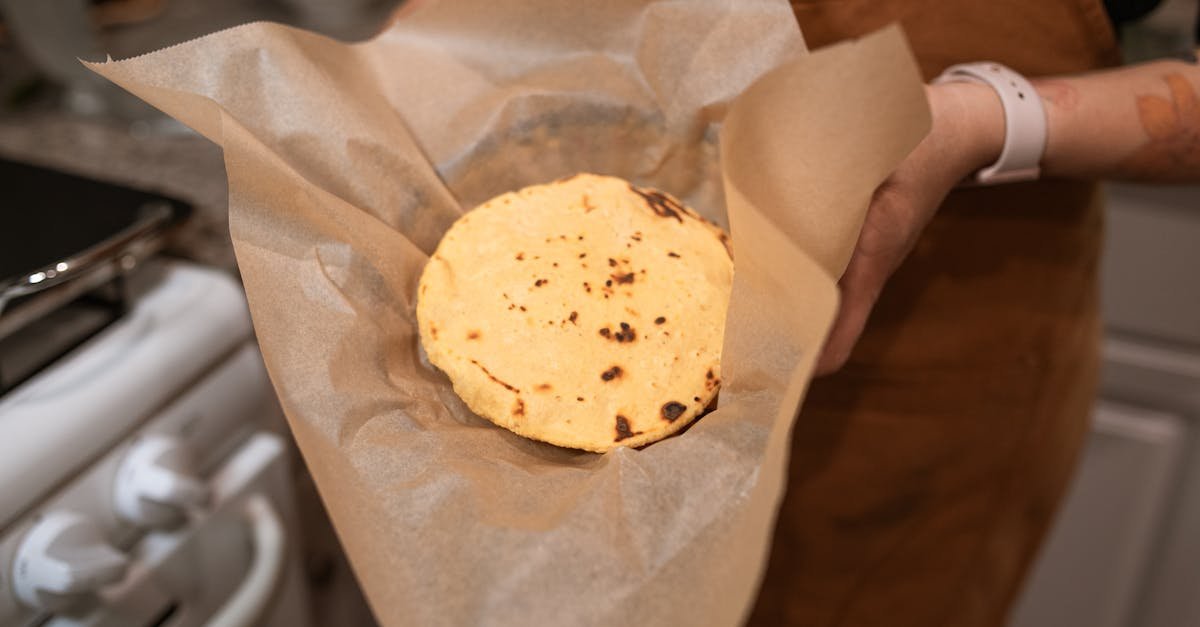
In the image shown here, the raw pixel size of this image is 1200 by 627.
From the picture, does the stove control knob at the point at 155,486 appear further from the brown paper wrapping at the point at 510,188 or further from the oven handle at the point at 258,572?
the brown paper wrapping at the point at 510,188

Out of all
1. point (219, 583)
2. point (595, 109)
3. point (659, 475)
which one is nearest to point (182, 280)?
point (219, 583)

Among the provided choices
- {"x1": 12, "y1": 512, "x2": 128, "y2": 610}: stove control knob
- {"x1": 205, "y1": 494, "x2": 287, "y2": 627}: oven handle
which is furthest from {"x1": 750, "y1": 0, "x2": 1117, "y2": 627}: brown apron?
{"x1": 12, "y1": 512, "x2": 128, "y2": 610}: stove control knob

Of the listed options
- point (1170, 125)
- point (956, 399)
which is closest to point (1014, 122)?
point (1170, 125)

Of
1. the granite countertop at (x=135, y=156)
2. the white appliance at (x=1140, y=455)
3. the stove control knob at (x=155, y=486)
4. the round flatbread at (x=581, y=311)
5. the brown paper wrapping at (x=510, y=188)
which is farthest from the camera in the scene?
the white appliance at (x=1140, y=455)

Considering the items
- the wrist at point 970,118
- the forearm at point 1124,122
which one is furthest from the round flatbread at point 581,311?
the forearm at point 1124,122

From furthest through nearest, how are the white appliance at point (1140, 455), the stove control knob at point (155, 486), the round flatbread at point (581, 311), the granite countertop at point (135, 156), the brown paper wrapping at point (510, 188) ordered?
the white appliance at point (1140, 455) < the granite countertop at point (135, 156) < the stove control knob at point (155, 486) < the round flatbread at point (581, 311) < the brown paper wrapping at point (510, 188)

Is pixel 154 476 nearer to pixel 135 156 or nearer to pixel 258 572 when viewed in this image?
pixel 258 572

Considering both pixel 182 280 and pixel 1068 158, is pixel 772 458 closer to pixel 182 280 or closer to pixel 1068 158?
pixel 1068 158
